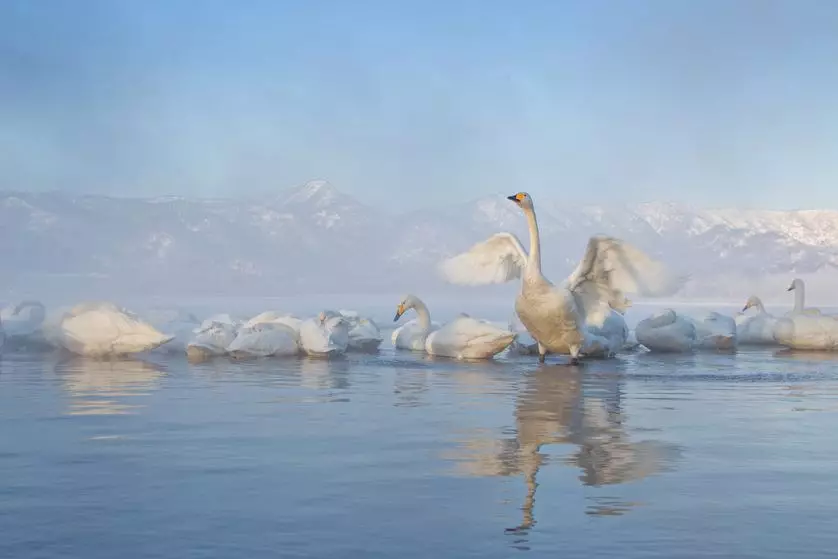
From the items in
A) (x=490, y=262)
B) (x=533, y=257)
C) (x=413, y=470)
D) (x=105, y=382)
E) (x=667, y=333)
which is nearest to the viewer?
(x=413, y=470)

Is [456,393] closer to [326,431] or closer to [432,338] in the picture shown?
[326,431]

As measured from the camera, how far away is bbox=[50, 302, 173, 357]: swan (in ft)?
65.1

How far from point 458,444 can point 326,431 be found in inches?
53.6

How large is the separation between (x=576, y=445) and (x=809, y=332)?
16.5 meters

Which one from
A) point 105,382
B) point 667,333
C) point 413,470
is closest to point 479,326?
point 667,333

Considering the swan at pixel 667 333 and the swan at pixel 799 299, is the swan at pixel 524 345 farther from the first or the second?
the swan at pixel 799 299

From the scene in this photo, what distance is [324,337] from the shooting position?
67.3 feet

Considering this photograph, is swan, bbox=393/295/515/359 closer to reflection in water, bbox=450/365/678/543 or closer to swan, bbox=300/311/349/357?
swan, bbox=300/311/349/357

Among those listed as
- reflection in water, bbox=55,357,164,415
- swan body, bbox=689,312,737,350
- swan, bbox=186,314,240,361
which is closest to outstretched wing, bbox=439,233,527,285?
swan, bbox=186,314,240,361

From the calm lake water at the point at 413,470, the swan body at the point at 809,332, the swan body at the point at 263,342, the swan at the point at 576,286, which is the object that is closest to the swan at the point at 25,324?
the swan body at the point at 263,342

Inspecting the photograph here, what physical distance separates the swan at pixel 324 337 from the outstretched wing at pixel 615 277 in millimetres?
4229

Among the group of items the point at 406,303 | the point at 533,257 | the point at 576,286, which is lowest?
the point at 406,303

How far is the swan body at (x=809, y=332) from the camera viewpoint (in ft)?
78.9

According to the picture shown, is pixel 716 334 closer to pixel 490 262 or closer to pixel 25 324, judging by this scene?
pixel 490 262
